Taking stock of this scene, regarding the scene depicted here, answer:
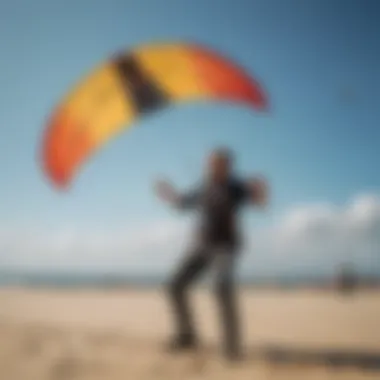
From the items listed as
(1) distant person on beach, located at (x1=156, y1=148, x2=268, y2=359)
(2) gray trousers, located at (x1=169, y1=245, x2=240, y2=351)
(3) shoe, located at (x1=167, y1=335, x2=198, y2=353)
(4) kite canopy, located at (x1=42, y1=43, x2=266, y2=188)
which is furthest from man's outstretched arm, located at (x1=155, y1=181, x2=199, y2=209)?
(3) shoe, located at (x1=167, y1=335, x2=198, y2=353)

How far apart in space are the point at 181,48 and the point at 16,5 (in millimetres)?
724

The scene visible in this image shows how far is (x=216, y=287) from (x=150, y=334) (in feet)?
1.00

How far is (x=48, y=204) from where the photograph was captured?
1975 millimetres

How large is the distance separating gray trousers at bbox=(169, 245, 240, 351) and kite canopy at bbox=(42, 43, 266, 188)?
562 mm

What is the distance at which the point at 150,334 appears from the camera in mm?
1919

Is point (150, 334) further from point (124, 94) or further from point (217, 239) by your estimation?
point (124, 94)

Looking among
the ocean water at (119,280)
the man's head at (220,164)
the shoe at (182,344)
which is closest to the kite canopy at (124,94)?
the man's head at (220,164)

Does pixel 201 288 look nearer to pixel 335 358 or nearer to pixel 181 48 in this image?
pixel 335 358

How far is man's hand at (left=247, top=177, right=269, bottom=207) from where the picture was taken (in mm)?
1909

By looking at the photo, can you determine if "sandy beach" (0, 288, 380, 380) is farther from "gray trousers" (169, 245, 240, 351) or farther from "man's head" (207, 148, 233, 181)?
"man's head" (207, 148, 233, 181)

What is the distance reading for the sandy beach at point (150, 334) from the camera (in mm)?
1796

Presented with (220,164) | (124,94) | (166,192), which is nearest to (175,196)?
(166,192)

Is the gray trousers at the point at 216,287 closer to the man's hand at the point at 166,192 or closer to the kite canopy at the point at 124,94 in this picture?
the man's hand at the point at 166,192

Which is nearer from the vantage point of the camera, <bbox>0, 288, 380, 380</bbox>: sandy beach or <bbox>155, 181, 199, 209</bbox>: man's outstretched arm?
<bbox>0, 288, 380, 380</bbox>: sandy beach
